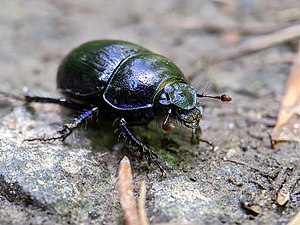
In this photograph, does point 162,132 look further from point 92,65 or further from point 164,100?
point 92,65

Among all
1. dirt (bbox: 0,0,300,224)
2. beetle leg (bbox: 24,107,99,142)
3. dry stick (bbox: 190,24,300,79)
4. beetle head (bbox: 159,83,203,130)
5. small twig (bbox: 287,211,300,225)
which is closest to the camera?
small twig (bbox: 287,211,300,225)

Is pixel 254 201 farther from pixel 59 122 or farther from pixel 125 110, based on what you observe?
pixel 59 122

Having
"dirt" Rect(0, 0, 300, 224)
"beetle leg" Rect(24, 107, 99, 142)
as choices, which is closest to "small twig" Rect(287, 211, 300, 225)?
"dirt" Rect(0, 0, 300, 224)

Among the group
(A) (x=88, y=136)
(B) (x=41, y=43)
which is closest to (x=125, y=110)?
(A) (x=88, y=136)

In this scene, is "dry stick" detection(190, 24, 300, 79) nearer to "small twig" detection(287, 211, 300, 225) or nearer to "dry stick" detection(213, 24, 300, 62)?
"dry stick" detection(213, 24, 300, 62)

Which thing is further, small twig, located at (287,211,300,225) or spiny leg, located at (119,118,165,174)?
spiny leg, located at (119,118,165,174)

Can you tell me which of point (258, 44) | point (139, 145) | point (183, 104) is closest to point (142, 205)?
point (139, 145)
